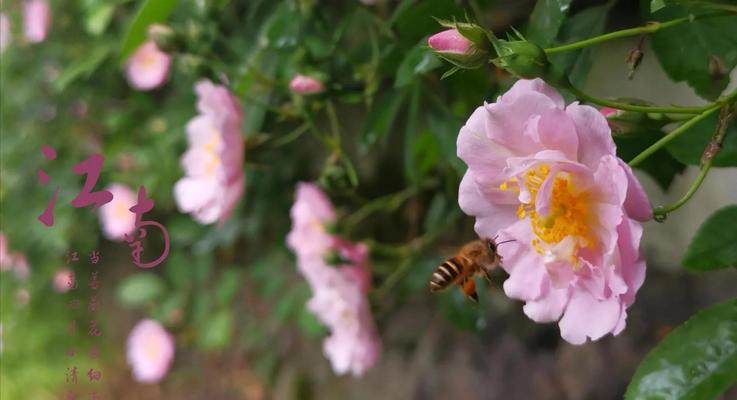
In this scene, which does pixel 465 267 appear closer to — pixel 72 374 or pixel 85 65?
pixel 72 374

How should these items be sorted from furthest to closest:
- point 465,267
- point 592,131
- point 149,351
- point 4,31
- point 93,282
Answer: point 4,31 → point 149,351 → point 93,282 → point 465,267 → point 592,131

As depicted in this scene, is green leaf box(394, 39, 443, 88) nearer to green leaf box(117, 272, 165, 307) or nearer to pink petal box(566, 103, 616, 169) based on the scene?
pink petal box(566, 103, 616, 169)

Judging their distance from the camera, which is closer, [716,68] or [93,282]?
[716,68]

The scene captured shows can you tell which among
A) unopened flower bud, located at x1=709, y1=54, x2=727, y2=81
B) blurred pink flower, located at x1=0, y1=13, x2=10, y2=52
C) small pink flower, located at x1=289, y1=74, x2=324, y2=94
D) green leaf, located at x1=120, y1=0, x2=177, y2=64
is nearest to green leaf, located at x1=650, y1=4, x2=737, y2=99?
unopened flower bud, located at x1=709, y1=54, x2=727, y2=81

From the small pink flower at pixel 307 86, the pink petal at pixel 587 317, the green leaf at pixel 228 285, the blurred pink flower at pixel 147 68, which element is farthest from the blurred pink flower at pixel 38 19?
the pink petal at pixel 587 317

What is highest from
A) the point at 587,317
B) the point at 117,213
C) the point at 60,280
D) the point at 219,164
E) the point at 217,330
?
the point at 587,317

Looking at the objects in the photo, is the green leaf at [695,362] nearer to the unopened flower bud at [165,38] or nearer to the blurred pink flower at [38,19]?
the unopened flower bud at [165,38]

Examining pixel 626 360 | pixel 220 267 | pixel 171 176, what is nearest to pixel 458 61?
pixel 626 360

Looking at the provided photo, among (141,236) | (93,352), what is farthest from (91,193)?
(93,352)
